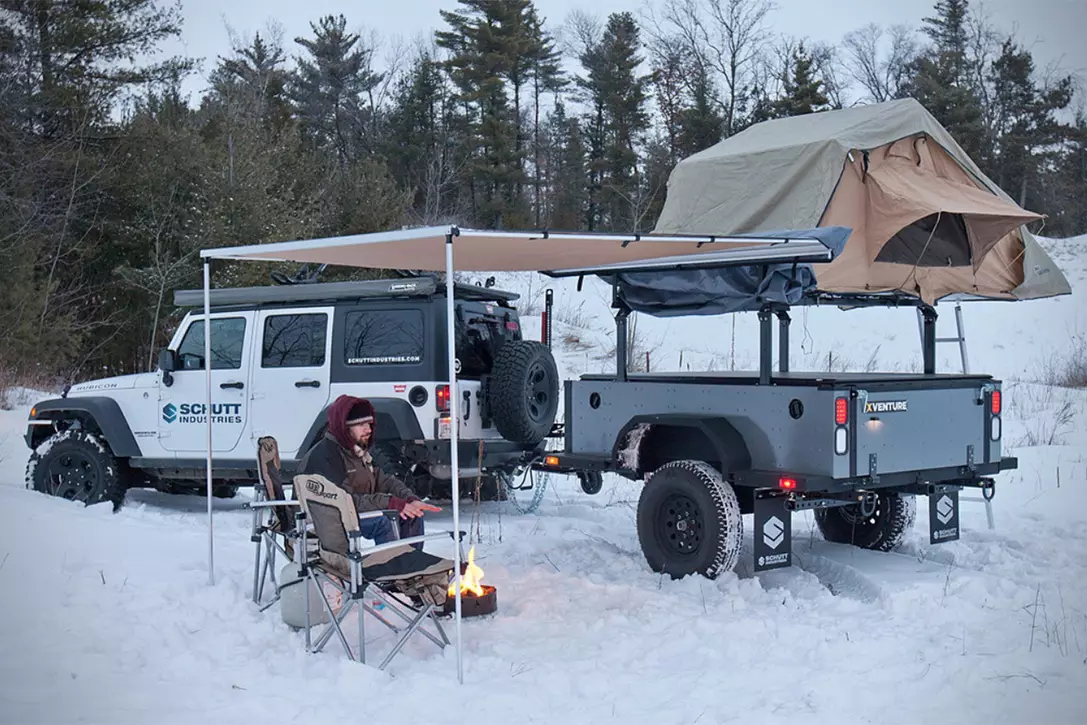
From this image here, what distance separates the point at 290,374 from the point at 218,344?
2.78ft

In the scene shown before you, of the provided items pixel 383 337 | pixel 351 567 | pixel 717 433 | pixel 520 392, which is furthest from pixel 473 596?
pixel 383 337

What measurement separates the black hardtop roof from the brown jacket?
2524mm

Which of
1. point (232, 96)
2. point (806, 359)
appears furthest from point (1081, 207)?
point (232, 96)

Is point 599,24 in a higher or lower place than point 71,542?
higher

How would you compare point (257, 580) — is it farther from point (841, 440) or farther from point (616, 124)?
point (616, 124)

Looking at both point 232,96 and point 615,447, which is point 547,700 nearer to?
point 615,447

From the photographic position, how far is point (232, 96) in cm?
2262

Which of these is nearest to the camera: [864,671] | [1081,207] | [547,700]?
[547,700]

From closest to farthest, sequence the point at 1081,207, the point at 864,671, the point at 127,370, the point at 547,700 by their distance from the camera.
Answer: the point at 547,700 → the point at 864,671 → the point at 127,370 → the point at 1081,207

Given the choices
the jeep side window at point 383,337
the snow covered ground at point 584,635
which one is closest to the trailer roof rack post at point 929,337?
the snow covered ground at point 584,635

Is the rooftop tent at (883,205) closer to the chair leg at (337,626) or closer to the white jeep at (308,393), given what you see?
the white jeep at (308,393)

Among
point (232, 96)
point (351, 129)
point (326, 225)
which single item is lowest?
point (326, 225)

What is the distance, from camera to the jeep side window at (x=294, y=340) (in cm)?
938

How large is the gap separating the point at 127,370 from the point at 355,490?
55.1ft
